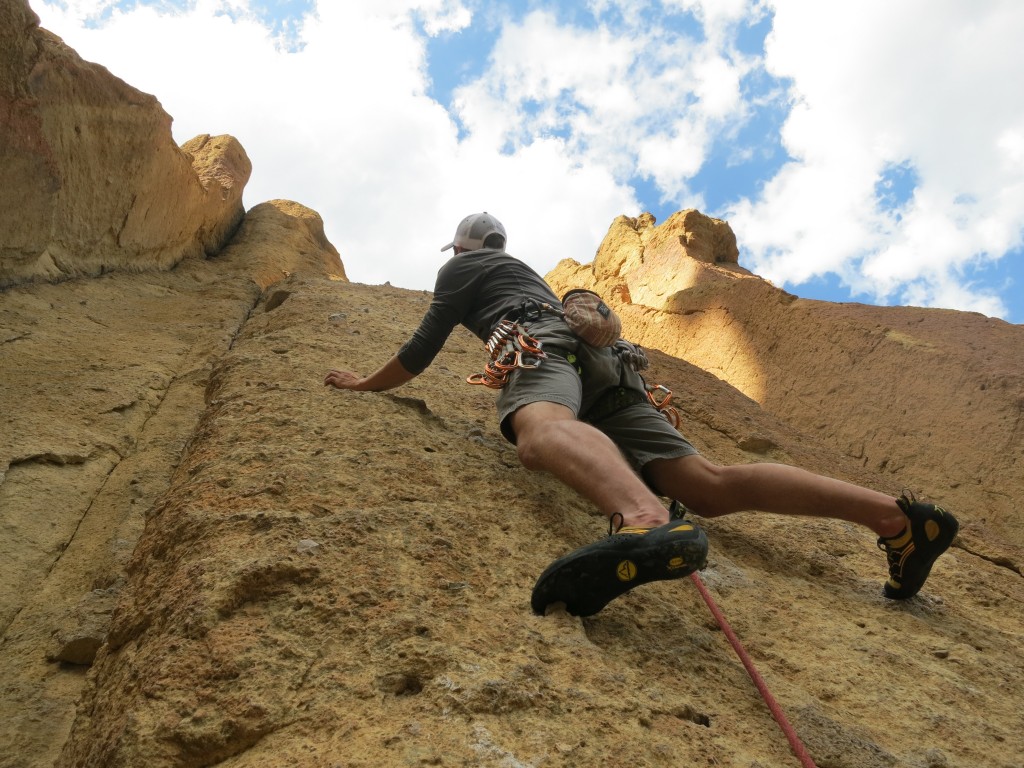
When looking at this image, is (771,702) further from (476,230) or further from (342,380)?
(476,230)

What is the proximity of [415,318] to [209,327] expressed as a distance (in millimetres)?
1261

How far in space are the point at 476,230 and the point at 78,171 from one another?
9.45 ft

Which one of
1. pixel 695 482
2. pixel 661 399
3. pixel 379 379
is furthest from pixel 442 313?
pixel 695 482

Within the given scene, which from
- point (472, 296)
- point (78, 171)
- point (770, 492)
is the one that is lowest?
point (770, 492)

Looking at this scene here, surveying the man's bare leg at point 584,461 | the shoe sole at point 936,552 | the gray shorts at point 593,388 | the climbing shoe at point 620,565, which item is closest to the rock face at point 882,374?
the shoe sole at point 936,552

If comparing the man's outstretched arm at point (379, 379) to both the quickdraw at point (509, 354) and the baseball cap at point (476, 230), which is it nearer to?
the quickdraw at point (509, 354)

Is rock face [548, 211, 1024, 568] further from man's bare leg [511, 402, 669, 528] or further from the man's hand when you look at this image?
the man's hand

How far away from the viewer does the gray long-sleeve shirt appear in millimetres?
2961

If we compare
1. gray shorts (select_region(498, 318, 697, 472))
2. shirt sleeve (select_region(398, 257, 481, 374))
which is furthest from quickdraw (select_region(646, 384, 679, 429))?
shirt sleeve (select_region(398, 257, 481, 374))

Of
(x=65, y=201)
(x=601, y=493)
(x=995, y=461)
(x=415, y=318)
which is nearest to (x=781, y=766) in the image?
(x=601, y=493)

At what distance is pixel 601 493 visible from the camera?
1.96 metres

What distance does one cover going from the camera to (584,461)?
2043mm

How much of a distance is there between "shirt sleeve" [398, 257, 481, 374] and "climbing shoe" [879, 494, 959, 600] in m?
1.63

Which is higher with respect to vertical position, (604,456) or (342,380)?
(342,380)
